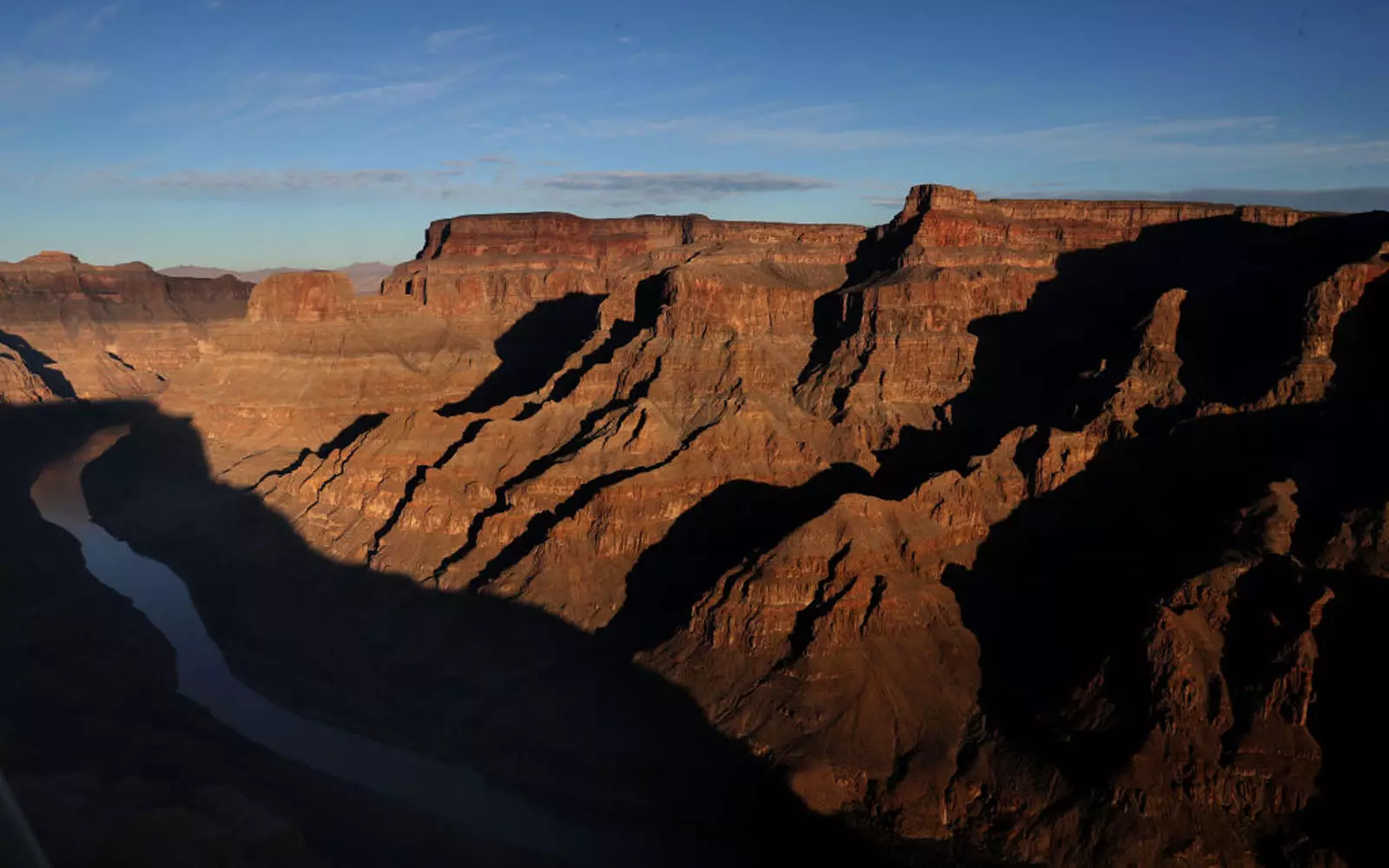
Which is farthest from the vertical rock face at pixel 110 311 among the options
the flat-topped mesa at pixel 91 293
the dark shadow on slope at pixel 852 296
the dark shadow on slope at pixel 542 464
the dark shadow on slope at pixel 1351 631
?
the dark shadow on slope at pixel 1351 631

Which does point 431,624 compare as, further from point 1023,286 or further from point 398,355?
point 398,355

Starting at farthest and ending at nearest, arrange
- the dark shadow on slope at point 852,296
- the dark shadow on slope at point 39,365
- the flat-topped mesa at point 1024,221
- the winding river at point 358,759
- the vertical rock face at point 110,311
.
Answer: the vertical rock face at point 110,311 → the dark shadow on slope at point 39,365 → the flat-topped mesa at point 1024,221 → the dark shadow on slope at point 852,296 → the winding river at point 358,759

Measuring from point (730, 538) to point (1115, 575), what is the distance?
21.4 metres

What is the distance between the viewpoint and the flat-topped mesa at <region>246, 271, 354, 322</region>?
117m

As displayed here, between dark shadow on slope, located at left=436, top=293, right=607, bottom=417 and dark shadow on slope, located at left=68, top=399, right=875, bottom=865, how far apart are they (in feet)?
92.4

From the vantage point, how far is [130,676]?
188 feet

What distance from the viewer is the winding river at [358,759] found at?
141ft

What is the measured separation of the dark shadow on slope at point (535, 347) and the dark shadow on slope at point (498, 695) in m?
28.2

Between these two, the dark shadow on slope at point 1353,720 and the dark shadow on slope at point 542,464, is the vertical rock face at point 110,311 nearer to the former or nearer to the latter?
the dark shadow on slope at point 542,464

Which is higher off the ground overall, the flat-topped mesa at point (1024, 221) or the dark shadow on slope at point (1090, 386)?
the flat-topped mesa at point (1024, 221)

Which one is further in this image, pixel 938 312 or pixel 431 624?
pixel 938 312

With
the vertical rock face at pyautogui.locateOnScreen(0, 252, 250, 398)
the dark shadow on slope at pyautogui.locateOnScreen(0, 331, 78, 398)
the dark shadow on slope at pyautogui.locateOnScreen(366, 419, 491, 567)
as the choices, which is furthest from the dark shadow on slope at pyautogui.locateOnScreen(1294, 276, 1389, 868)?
the vertical rock face at pyautogui.locateOnScreen(0, 252, 250, 398)

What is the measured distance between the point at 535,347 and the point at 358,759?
69391 millimetres

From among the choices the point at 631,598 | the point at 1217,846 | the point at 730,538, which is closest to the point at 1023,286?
the point at 730,538
